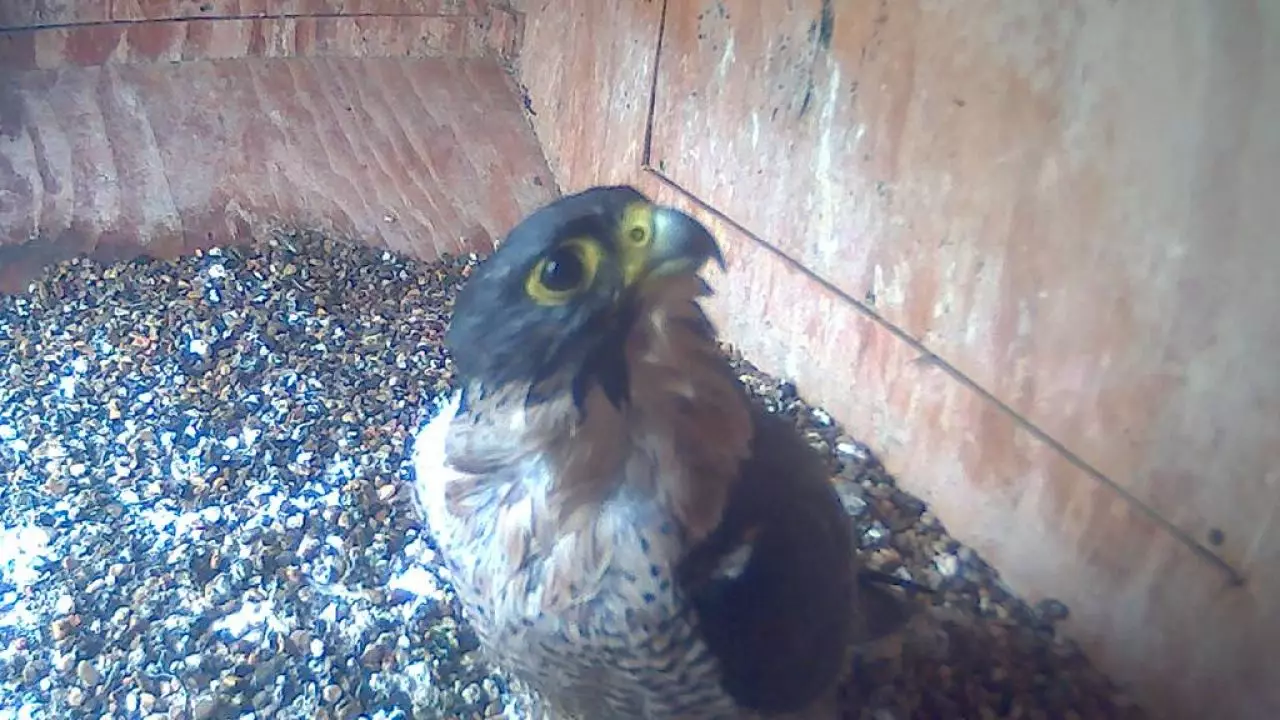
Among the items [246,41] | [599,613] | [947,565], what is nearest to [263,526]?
[599,613]

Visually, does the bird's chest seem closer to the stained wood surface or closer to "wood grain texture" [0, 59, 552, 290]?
the stained wood surface

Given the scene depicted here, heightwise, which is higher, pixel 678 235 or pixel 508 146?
pixel 678 235

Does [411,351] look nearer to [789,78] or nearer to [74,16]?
[789,78]

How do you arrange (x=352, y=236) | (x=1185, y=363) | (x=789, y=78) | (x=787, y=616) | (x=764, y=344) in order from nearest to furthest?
(x=787, y=616), (x=1185, y=363), (x=789, y=78), (x=764, y=344), (x=352, y=236)

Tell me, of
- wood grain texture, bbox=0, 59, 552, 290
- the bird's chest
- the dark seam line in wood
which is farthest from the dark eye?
the dark seam line in wood

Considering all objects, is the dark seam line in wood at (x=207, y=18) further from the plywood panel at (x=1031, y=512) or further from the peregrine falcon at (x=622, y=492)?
the peregrine falcon at (x=622, y=492)

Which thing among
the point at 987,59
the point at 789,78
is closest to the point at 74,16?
the point at 789,78
